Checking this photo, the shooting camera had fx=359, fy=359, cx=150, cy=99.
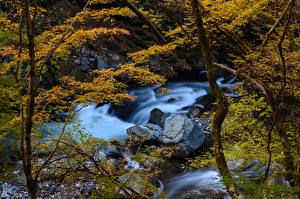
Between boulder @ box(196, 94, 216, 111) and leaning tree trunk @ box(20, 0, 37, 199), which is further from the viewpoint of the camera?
boulder @ box(196, 94, 216, 111)

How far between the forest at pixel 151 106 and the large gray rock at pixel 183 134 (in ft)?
0.12

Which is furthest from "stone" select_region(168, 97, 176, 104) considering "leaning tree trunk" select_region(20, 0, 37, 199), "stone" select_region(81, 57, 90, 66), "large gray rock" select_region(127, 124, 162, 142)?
"leaning tree trunk" select_region(20, 0, 37, 199)

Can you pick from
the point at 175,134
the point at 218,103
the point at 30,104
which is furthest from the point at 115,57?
the point at 30,104

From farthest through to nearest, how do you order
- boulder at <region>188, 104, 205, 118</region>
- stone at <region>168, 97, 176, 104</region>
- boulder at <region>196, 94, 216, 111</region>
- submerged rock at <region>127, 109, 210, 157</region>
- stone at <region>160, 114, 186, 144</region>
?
1. stone at <region>168, 97, 176, 104</region>
2. boulder at <region>196, 94, 216, 111</region>
3. boulder at <region>188, 104, 205, 118</region>
4. stone at <region>160, 114, 186, 144</region>
5. submerged rock at <region>127, 109, 210, 157</region>

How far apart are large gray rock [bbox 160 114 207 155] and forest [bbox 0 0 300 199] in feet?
0.12

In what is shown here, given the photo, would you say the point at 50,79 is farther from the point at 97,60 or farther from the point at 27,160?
the point at 27,160

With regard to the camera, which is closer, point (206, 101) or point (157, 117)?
point (157, 117)

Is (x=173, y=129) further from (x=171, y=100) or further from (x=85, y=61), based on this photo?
(x=85, y=61)

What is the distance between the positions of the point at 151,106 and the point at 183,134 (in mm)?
3565

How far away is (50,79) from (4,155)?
521 centimetres

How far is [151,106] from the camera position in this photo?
52.3 ft

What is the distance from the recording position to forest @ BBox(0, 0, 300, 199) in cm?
499

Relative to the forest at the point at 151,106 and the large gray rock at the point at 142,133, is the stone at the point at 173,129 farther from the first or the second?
the large gray rock at the point at 142,133

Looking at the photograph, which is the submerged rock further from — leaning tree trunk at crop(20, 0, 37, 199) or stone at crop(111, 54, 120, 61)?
leaning tree trunk at crop(20, 0, 37, 199)
